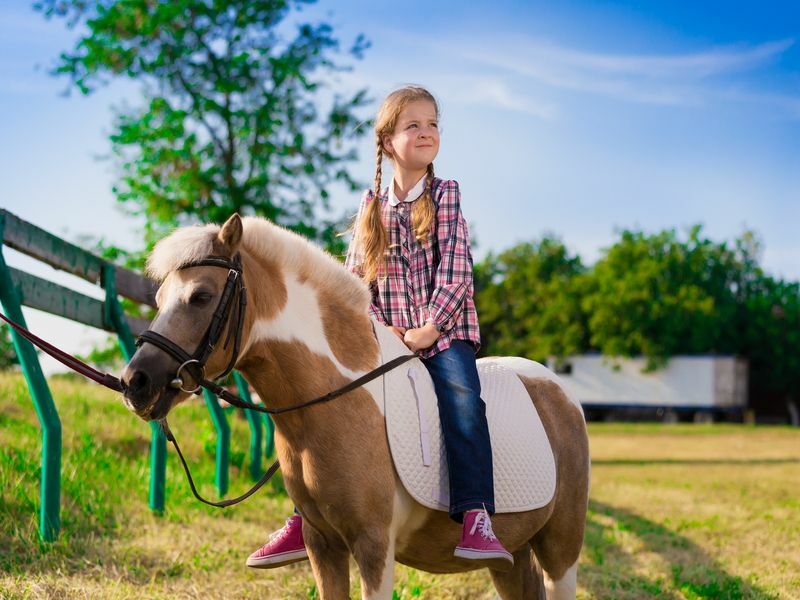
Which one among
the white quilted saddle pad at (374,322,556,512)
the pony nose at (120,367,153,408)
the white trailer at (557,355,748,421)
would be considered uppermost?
the pony nose at (120,367,153,408)

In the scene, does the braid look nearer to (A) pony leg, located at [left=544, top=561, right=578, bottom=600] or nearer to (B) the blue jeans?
(B) the blue jeans

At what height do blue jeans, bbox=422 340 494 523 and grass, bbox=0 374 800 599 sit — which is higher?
blue jeans, bbox=422 340 494 523

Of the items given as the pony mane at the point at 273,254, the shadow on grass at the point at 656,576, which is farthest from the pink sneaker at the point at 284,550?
the shadow on grass at the point at 656,576

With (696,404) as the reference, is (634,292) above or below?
above

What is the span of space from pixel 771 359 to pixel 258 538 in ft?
152

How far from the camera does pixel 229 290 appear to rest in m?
2.88

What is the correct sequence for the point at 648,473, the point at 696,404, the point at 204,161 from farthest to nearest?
1. the point at 696,404
2. the point at 204,161
3. the point at 648,473

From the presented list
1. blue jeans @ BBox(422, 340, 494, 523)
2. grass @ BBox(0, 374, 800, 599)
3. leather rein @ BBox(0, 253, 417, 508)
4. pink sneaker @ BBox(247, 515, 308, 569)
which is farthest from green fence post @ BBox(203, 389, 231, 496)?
leather rein @ BBox(0, 253, 417, 508)

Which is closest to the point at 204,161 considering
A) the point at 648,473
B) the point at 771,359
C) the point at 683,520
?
the point at 648,473

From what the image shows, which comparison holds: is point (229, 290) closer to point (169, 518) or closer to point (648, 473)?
point (169, 518)

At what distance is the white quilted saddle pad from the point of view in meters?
3.24

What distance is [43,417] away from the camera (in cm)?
481

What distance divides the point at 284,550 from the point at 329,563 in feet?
1.14

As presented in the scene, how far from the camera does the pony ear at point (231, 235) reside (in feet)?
9.52
